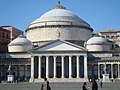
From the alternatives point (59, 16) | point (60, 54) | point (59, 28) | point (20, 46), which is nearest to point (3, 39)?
point (20, 46)

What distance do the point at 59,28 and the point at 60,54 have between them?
15176mm

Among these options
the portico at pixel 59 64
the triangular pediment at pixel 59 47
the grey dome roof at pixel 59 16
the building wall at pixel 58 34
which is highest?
the grey dome roof at pixel 59 16

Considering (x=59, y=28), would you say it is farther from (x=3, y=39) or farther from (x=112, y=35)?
(x=112, y=35)

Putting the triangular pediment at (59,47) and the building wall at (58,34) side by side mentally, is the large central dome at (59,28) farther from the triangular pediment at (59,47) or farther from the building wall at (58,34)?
the triangular pediment at (59,47)

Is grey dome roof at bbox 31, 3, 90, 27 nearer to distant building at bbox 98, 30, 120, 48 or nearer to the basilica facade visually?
the basilica facade

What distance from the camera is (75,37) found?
96312 mm

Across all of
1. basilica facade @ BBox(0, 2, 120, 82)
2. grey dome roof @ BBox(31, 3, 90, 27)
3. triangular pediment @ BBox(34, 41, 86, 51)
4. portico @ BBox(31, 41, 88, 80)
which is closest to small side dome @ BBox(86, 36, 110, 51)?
basilica facade @ BBox(0, 2, 120, 82)

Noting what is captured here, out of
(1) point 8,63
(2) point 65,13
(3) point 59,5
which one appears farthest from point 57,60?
(3) point 59,5

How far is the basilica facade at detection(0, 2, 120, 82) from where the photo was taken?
82.0 metres

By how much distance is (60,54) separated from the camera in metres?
82.1

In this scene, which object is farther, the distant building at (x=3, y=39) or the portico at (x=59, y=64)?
the distant building at (x=3, y=39)

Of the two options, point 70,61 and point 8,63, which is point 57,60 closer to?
point 70,61

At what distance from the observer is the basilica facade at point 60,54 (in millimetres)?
82000

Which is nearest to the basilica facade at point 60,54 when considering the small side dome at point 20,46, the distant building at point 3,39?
the small side dome at point 20,46
